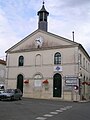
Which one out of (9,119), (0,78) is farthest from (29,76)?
(9,119)

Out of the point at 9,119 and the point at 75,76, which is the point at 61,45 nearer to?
the point at 75,76

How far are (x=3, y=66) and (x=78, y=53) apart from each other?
2379 cm

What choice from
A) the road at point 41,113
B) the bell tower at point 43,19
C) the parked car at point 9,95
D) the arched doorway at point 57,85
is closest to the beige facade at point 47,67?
the arched doorway at point 57,85

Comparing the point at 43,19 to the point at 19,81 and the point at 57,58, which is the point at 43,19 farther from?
the point at 19,81

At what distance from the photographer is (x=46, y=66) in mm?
39625

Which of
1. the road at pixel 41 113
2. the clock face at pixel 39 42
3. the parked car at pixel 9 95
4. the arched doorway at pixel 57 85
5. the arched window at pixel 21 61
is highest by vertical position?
the clock face at pixel 39 42

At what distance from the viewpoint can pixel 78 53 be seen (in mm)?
37844

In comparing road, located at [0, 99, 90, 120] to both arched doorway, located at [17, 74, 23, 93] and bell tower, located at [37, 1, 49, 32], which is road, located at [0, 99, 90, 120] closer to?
arched doorway, located at [17, 74, 23, 93]

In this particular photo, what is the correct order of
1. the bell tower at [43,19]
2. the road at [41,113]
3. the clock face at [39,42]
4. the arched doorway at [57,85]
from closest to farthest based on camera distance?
the road at [41,113], the arched doorway at [57,85], the clock face at [39,42], the bell tower at [43,19]

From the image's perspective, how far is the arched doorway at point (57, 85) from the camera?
37.6m

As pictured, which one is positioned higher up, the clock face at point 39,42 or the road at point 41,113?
the clock face at point 39,42

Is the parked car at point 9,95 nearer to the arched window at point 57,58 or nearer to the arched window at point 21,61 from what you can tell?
the arched window at point 57,58

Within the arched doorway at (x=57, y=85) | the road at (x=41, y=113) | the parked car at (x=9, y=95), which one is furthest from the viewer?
the arched doorway at (x=57, y=85)

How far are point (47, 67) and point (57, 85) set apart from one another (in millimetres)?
3512
